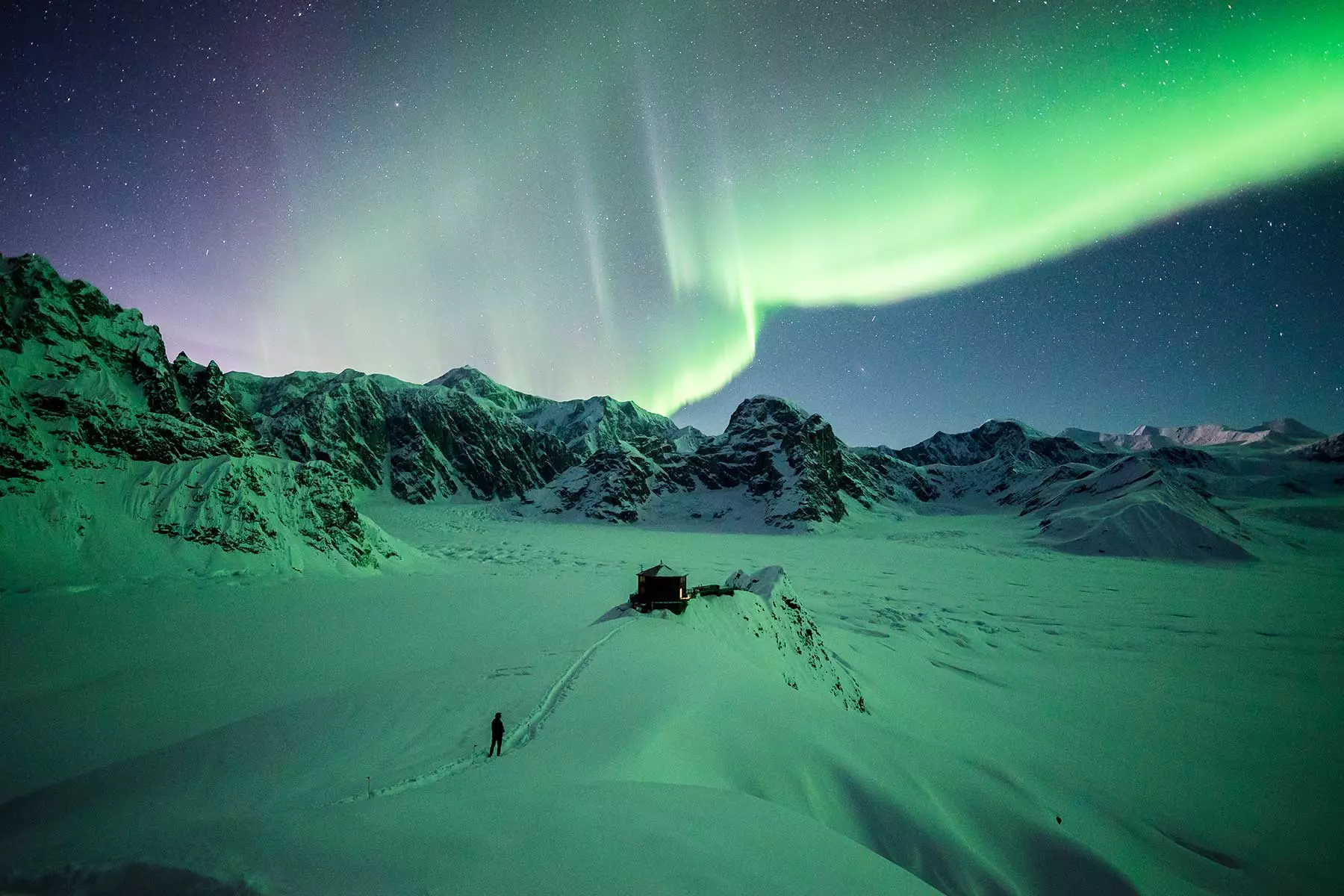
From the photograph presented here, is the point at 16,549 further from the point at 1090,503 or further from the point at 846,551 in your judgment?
the point at 1090,503

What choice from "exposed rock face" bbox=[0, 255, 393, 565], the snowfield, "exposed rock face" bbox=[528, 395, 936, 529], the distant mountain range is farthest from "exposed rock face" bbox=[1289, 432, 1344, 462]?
"exposed rock face" bbox=[0, 255, 393, 565]

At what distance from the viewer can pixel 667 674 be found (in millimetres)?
16172

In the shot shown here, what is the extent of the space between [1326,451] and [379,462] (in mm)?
330017

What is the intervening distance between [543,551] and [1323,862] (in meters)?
67.8

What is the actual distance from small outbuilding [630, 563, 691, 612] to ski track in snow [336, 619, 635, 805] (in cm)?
528

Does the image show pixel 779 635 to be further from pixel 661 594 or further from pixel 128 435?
pixel 128 435

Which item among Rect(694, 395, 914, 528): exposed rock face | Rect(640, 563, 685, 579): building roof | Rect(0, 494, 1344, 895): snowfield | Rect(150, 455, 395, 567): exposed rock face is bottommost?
Rect(0, 494, 1344, 895): snowfield

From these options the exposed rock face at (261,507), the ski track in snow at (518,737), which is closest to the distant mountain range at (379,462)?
the exposed rock face at (261,507)

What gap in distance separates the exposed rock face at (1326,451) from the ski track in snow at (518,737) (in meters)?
279

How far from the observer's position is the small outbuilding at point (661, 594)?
23.4 metres

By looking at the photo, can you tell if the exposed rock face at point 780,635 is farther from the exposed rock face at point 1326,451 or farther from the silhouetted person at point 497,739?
the exposed rock face at point 1326,451

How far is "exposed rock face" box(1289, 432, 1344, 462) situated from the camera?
171m

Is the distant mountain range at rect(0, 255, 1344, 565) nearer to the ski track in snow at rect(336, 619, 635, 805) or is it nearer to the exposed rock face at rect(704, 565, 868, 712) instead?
the ski track in snow at rect(336, 619, 635, 805)

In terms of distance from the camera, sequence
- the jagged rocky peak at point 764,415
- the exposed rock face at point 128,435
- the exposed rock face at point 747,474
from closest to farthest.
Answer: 1. the exposed rock face at point 128,435
2. the exposed rock face at point 747,474
3. the jagged rocky peak at point 764,415
